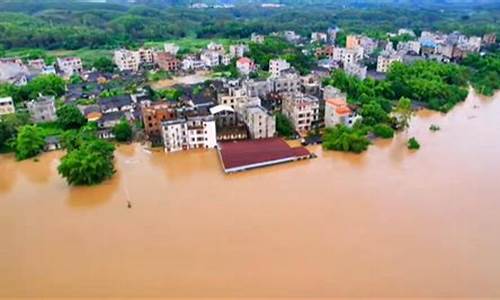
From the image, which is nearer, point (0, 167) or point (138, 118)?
point (0, 167)

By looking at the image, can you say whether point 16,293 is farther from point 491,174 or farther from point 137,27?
point 137,27

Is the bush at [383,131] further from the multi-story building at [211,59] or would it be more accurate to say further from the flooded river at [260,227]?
the multi-story building at [211,59]

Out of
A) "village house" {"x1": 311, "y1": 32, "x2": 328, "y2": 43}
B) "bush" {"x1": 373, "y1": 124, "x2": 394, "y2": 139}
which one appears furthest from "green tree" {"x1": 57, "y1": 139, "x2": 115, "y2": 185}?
"village house" {"x1": 311, "y1": 32, "x2": 328, "y2": 43}

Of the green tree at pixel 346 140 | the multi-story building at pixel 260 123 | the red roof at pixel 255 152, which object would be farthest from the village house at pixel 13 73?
the green tree at pixel 346 140

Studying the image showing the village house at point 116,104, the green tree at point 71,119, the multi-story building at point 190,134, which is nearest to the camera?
the multi-story building at point 190,134

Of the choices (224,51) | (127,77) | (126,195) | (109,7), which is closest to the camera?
(126,195)

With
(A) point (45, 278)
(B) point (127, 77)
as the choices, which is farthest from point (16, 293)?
(B) point (127, 77)
